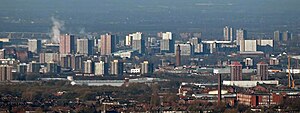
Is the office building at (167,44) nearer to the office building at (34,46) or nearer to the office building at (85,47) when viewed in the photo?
the office building at (85,47)

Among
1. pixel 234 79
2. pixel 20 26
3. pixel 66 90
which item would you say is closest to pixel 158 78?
pixel 234 79

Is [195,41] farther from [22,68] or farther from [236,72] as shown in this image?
[236,72]

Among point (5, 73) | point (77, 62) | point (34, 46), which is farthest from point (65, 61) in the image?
point (5, 73)

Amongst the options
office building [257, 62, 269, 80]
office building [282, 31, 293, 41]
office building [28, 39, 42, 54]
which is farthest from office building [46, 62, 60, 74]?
office building [282, 31, 293, 41]

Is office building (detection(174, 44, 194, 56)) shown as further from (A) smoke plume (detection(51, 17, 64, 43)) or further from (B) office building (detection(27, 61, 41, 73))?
(B) office building (detection(27, 61, 41, 73))

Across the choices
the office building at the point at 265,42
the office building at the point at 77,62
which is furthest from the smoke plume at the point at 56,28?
the office building at the point at 77,62

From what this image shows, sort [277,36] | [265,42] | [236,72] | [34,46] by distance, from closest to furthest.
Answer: [236,72] < [34,46] < [265,42] < [277,36]
